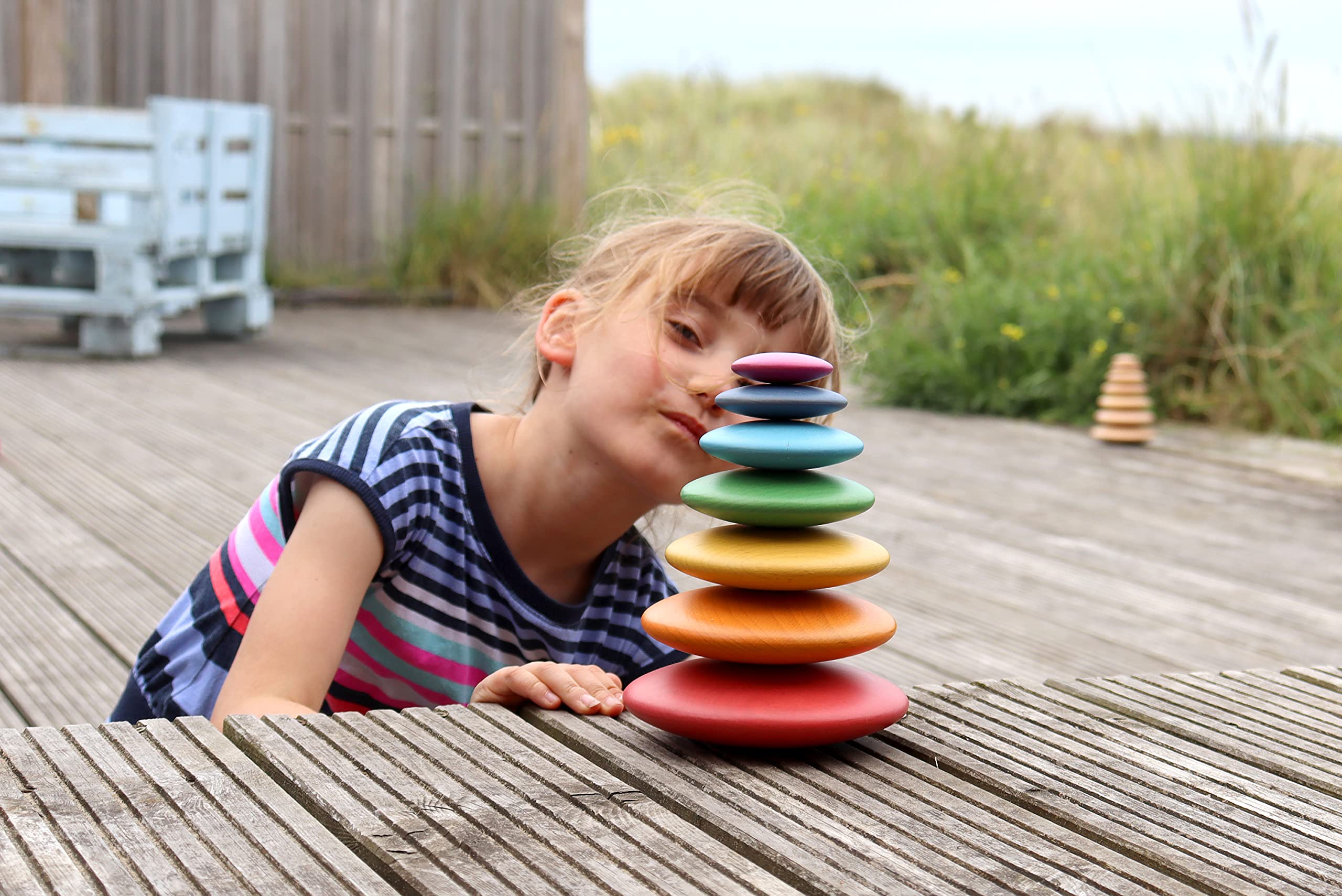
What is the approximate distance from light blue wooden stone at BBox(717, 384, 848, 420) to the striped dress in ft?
2.21

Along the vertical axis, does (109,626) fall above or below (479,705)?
below

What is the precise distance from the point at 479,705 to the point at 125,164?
19.4 ft

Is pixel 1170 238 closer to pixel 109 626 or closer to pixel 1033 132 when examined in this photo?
pixel 1033 132

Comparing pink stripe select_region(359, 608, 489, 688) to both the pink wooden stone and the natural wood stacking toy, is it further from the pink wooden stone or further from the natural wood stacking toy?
the natural wood stacking toy

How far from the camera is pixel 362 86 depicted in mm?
9688

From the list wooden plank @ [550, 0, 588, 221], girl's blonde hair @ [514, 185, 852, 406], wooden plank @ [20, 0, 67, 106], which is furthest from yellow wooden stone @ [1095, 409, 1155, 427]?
wooden plank @ [20, 0, 67, 106]

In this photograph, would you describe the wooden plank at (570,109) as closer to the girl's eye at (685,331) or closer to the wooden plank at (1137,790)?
the girl's eye at (685,331)

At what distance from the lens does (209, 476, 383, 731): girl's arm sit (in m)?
1.53

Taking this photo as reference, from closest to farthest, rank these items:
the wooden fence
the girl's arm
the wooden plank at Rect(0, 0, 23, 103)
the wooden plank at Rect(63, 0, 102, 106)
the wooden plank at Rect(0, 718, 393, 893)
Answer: the wooden plank at Rect(0, 718, 393, 893) < the girl's arm < the wooden plank at Rect(0, 0, 23, 103) < the wooden plank at Rect(63, 0, 102, 106) < the wooden fence

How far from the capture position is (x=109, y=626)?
8.48 ft

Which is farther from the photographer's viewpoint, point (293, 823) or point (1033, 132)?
point (1033, 132)

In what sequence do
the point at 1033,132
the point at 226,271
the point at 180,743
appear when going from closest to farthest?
the point at 180,743 → the point at 226,271 → the point at 1033,132

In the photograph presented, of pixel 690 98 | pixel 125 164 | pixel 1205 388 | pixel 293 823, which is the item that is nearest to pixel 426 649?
pixel 293 823

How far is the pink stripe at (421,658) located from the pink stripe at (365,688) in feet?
0.22
